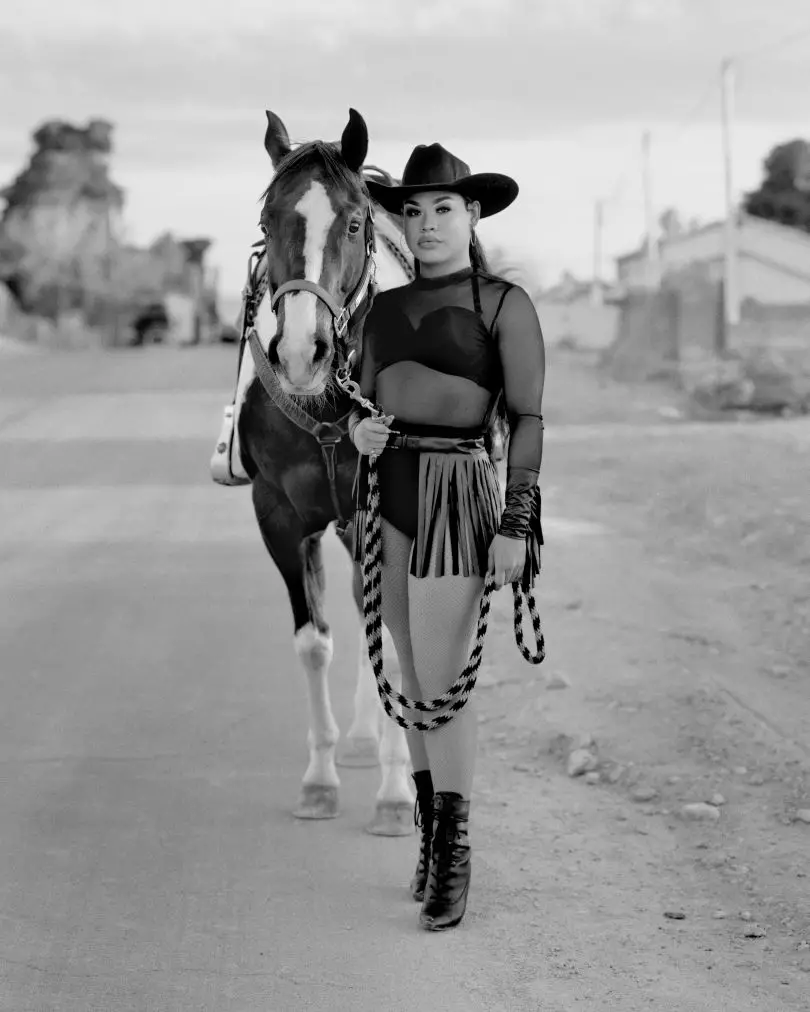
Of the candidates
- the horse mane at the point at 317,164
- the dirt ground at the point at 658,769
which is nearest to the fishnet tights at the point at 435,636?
the dirt ground at the point at 658,769

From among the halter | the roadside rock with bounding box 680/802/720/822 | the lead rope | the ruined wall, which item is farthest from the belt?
the ruined wall

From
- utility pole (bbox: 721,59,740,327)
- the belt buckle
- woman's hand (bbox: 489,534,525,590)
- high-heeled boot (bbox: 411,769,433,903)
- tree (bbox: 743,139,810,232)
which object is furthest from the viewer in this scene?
tree (bbox: 743,139,810,232)

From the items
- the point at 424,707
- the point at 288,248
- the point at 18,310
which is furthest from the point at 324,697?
the point at 18,310

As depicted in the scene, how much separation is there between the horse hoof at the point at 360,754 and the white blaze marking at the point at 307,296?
92.6 inches

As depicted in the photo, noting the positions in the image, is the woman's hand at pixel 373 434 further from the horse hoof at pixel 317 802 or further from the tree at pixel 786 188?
the tree at pixel 786 188

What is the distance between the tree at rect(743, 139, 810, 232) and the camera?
7481 centimetres

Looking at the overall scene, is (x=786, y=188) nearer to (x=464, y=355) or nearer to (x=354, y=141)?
(x=354, y=141)

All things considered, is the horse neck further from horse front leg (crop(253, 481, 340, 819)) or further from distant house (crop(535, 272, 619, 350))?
distant house (crop(535, 272, 619, 350))

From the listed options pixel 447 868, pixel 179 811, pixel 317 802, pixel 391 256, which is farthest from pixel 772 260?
pixel 447 868

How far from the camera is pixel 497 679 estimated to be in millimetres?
8023

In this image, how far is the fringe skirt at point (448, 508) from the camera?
15.1 feet

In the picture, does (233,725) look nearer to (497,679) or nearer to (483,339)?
(497,679)

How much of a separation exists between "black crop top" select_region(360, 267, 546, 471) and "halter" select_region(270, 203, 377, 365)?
0.21m

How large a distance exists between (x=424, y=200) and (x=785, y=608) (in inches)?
212
